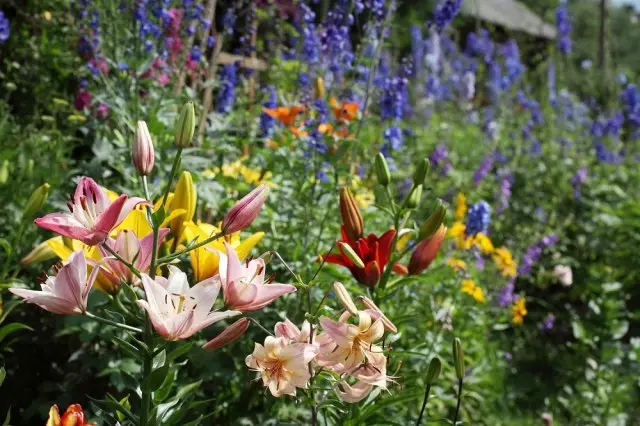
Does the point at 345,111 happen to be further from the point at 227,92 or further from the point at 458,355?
the point at 458,355

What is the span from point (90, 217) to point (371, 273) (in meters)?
0.63

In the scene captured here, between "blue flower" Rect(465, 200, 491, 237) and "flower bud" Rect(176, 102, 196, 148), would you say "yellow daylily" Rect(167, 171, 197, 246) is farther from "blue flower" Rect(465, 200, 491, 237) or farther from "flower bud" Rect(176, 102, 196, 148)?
"blue flower" Rect(465, 200, 491, 237)

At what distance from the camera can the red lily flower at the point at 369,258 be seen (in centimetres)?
164

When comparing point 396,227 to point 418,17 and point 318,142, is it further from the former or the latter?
point 418,17

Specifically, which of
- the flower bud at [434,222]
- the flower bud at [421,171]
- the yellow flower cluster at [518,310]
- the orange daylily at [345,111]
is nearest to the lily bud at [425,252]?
the flower bud at [434,222]

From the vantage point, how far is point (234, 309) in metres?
1.29

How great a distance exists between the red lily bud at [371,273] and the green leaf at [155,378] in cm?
53

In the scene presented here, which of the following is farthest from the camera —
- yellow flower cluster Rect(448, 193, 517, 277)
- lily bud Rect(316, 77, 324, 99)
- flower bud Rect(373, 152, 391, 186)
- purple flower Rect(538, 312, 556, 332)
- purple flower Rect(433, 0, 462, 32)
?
purple flower Rect(538, 312, 556, 332)

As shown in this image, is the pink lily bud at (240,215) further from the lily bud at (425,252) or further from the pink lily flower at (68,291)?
the lily bud at (425,252)

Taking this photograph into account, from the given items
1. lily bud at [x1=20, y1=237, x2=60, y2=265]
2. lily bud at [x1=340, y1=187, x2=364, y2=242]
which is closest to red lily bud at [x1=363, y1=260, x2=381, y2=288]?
lily bud at [x1=340, y1=187, x2=364, y2=242]

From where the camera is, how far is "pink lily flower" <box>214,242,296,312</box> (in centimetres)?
127

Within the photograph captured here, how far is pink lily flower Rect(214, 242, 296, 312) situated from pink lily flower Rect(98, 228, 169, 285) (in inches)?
5.2

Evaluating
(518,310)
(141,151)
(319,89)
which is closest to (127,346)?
(141,151)

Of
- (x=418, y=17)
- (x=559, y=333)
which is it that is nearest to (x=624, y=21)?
(x=418, y=17)
